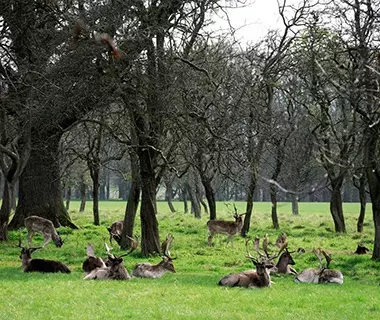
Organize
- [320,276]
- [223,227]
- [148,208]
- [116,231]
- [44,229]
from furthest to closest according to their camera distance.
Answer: [223,227] < [116,231] < [44,229] < [148,208] < [320,276]

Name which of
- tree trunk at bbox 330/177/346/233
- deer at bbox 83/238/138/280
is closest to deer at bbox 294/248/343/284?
deer at bbox 83/238/138/280

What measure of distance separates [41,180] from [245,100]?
9541 millimetres

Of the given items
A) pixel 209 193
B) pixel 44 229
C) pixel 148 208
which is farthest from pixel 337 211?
pixel 44 229

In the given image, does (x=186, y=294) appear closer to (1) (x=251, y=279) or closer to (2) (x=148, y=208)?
(1) (x=251, y=279)

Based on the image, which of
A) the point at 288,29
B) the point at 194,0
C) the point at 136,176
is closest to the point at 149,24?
the point at 194,0

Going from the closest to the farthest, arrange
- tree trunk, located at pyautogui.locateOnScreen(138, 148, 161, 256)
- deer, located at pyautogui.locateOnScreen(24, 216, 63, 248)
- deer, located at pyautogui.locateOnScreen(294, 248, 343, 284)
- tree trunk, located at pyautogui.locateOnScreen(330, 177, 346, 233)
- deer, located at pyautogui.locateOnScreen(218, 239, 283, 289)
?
deer, located at pyautogui.locateOnScreen(218, 239, 283, 289) → deer, located at pyautogui.locateOnScreen(294, 248, 343, 284) → tree trunk, located at pyautogui.locateOnScreen(138, 148, 161, 256) → deer, located at pyautogui.locateOnScreen(24, 216, 63, 248) → tree trunk, located at pyautogui.locateOnScreen(330, 177, 346, 233)

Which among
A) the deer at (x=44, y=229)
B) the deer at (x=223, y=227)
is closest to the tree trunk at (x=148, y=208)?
the deer at (x=44, y=229)

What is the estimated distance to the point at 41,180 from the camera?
2866 centimetres

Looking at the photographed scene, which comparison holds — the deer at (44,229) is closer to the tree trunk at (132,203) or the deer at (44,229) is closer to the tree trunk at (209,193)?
the tree trunk at (132,203)

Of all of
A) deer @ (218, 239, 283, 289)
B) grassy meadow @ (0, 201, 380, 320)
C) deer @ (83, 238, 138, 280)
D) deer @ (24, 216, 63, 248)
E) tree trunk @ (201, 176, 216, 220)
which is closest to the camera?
grassy meadow @ (0, 201, 380, 320)

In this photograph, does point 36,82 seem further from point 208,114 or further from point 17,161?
point 208,114

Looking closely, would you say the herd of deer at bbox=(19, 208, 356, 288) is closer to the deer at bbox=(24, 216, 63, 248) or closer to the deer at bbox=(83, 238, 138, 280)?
the deer at bbox=(83, 238, 138, 280)

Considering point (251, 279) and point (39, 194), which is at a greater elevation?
point (39, 194)

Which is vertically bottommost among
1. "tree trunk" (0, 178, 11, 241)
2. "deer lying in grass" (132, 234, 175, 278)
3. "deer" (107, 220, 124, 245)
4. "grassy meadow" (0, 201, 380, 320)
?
"grassy meadow" (0, 201, 380, 320)
